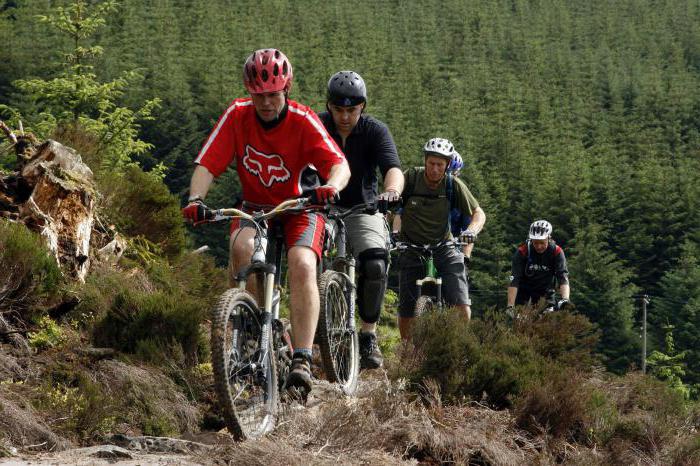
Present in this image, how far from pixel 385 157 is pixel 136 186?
3.20 metres

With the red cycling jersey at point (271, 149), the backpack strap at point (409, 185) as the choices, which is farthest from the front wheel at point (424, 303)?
the red cycling jersey at point (271, 149)

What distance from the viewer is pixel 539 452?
19.8 ft

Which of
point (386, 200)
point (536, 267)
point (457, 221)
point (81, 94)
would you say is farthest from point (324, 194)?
point (81, 94)

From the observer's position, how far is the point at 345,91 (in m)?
7.10

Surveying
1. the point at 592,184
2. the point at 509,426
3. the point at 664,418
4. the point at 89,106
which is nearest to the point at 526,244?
the point at 664,418

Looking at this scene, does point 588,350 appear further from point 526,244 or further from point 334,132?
point 526,244

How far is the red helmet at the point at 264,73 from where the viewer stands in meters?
5.56

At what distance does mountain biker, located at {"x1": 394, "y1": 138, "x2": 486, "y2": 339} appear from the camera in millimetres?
9266

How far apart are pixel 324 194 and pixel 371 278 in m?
1.81

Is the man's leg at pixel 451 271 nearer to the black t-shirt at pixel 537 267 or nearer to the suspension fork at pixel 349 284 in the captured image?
the black t-shirt at pixel 537 267

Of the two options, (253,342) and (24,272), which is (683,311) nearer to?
(24,272)

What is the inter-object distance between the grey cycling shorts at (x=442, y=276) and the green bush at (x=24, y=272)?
3724 mm

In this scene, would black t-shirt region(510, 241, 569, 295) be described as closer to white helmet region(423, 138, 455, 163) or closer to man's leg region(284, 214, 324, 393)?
white helmet region(423, 138, 455, 163)

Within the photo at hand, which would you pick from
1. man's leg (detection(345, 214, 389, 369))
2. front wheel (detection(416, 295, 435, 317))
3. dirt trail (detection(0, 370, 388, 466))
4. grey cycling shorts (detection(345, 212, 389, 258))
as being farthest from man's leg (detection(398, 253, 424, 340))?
dirt trail (detection(0, 370, 388, 466))
